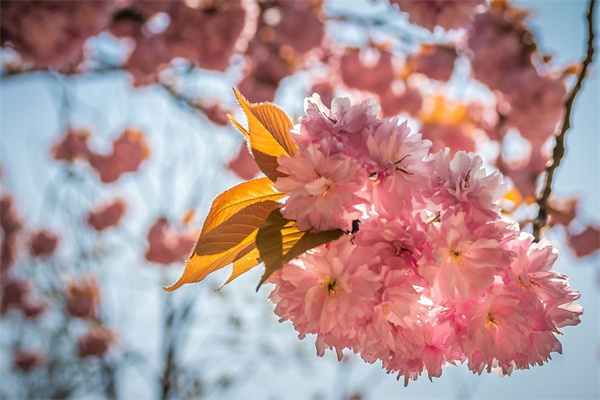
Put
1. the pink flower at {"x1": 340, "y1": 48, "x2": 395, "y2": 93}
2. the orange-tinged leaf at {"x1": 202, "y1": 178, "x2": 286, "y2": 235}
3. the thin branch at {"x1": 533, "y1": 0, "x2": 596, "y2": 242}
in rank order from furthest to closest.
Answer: the pink flower at {"x1": 340, "y1": 48, "x2": 395, "y2": 93}, the thin branch at {"x1": 533, "y1": 0, "x2": 596, "y2": 242}, the orange-tinged leaf at {"x1": 202, "y1": 178, "x2": 286, "y2": 235}

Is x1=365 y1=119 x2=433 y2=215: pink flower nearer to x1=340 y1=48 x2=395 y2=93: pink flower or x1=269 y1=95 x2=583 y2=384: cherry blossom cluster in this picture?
x1=269 y1=95 x2=583 y2=384: cherry blossom cluster

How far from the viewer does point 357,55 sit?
8.06 feet

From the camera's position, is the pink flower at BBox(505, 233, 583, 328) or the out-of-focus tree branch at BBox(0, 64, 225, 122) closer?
the pink flower at BBox(505, 233, 583, 328)

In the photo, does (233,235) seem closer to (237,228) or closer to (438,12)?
(237,228)

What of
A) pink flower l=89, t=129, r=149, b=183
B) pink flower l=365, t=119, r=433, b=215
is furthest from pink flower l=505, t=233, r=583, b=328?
pink flower l=89, t=129, r=149, b=183

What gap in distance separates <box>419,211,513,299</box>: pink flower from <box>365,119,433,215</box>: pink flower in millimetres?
36

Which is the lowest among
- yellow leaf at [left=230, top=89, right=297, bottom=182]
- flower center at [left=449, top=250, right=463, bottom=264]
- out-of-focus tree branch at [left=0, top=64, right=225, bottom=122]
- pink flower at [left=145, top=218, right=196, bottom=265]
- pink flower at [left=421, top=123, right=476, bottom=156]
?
pink flower at [left=145, top=218, right=196, bottom=265]

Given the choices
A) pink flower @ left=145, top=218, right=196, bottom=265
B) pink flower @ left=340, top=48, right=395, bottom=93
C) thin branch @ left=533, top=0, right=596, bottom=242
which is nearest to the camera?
thin branch @ left=533, top=0, right=596, bottom=242

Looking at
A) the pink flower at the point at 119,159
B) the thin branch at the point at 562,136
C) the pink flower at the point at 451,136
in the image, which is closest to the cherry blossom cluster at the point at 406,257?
the thin branch at the point at 562,136

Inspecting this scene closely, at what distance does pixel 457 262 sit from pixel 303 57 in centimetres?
229

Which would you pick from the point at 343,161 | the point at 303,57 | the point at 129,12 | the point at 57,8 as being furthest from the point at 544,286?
the point at 303,57

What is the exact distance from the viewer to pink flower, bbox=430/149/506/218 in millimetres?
408

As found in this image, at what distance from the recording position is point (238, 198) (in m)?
0.50

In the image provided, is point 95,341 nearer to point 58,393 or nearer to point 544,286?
point 58,393
